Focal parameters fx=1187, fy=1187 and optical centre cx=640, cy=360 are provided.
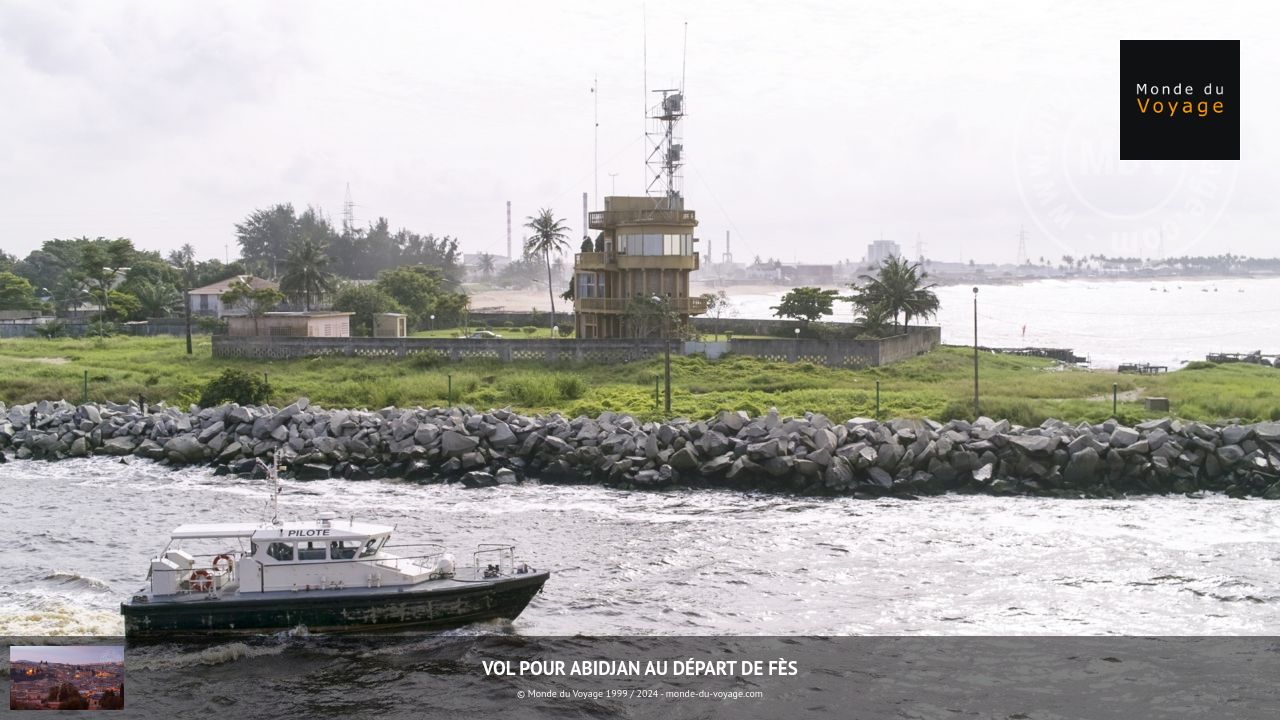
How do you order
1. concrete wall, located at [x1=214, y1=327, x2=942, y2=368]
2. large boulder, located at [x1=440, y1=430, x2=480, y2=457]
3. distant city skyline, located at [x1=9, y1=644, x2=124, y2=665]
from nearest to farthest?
1. distant city skyline, located at [x1=9, y1=644, x2=124, y2=665]
2. large boulder, located at [x1=440, y1=430, x2=480, y2=457]
3. concrete wall, located at [x1=214, y1=327, x2=942, y2=368]

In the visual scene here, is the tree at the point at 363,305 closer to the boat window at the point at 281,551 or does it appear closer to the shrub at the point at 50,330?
the shrub at the point at 50,330

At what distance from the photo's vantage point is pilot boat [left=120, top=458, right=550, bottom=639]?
92.7 feet

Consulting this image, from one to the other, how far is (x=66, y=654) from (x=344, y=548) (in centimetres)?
647

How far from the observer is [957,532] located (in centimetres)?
3781

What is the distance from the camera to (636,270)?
7875 centimetres

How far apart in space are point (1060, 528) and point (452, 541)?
763 inches

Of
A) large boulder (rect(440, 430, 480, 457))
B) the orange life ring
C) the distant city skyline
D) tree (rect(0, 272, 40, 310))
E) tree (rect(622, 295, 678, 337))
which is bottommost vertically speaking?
the distant city skyline

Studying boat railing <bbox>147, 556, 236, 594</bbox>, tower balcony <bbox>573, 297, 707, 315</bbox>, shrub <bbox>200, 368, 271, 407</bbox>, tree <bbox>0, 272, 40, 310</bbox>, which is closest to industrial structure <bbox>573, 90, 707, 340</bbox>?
tower balcony <bbox>573, 297, 707, 315</bbox>

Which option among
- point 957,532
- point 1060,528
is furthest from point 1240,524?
point 957,532

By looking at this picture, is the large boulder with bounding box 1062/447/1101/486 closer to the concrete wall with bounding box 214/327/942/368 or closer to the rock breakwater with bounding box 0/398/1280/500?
the rock breakwater with bounding box 0/398/1280/500

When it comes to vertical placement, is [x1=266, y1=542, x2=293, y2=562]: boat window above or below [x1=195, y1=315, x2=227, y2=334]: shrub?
below

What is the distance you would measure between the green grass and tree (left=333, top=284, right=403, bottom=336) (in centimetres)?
1805

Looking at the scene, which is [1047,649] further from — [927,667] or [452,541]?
[452,541]

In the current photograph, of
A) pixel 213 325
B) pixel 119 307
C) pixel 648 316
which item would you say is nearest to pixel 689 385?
pixel 648 316
